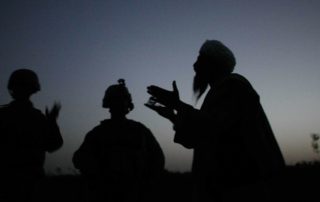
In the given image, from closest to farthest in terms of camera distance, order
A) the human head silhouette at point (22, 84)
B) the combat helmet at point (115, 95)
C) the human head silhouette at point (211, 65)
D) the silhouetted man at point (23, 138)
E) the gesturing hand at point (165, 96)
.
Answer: the gesturing hand at point (165, 96), the human head silhouette at point (211, 65), the silhouetted man at point (23, 138), the human head silhouette at point (22, 84), the combat helmet at point (115, 95)

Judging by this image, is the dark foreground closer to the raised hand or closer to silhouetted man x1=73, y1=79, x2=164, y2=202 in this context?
silhouetted man x1=73, y1=79, x2=164, y2=202

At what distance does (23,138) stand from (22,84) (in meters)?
0.67

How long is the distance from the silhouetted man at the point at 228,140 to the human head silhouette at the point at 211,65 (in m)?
0.28

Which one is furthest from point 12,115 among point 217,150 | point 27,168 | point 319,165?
point 319,165

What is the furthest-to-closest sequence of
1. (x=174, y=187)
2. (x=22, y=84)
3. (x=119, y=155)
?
(x=174, y=187)
(x=119, y=155)
(x=22, y=84)

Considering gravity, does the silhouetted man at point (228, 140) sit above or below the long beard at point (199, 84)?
below

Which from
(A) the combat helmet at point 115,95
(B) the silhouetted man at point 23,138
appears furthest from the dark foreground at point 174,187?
(B) the silhouetted man at point 23,138

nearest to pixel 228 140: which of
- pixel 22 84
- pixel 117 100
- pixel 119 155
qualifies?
pixel 119 155

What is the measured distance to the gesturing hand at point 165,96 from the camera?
349 centimetres

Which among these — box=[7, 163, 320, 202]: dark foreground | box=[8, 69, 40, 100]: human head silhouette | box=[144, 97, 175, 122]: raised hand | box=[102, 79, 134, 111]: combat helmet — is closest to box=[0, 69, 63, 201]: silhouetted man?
box=[8, 69, 40, 100]: human head silhouette

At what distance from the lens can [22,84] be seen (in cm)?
509

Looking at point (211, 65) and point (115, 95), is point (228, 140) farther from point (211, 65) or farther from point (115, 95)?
point (115, 95)

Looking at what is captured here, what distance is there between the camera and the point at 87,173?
5445 mm

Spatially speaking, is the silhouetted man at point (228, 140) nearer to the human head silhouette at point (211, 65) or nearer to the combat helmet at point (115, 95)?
the human head silhouette at point (211, 65)
